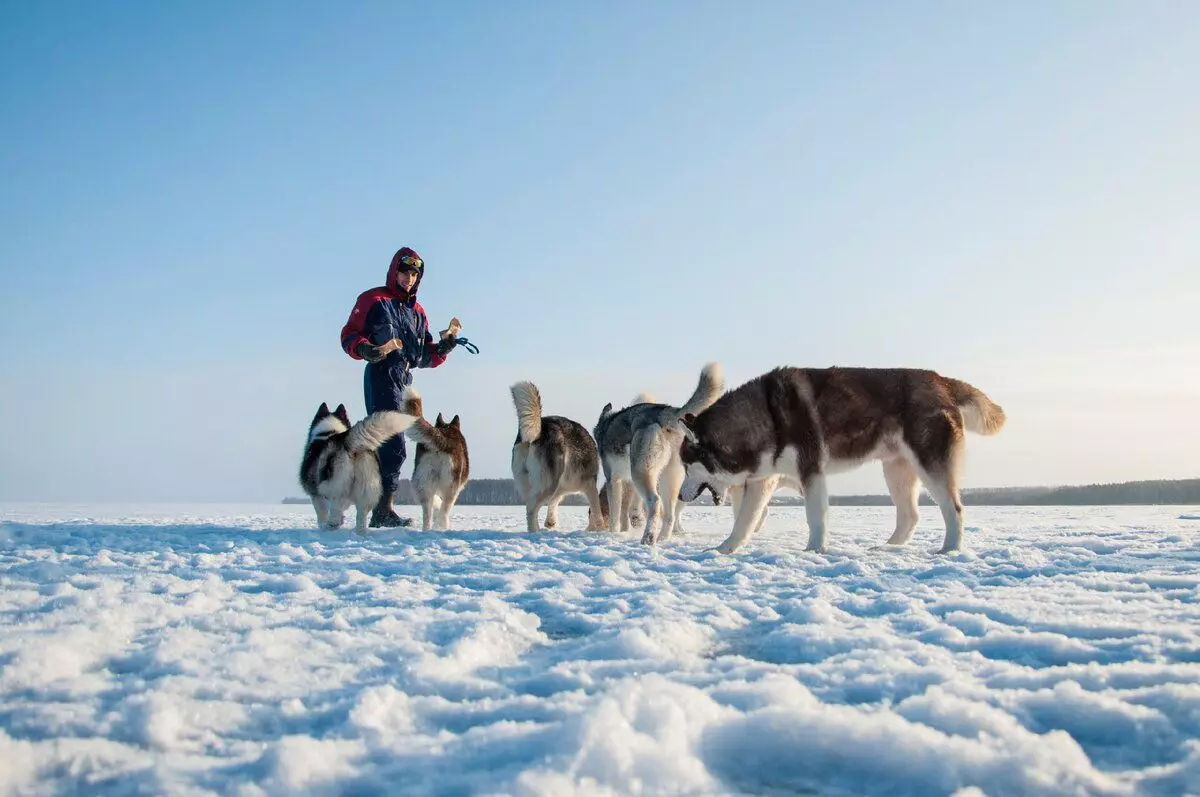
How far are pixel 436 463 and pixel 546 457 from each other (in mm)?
1395

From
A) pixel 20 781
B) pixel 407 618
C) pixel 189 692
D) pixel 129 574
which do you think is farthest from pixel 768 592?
pixel 129 574

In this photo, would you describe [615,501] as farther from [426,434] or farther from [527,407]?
[426,434]

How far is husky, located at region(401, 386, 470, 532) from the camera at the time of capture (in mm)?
9242

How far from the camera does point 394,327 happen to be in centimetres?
1058

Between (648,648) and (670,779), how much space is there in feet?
3.89

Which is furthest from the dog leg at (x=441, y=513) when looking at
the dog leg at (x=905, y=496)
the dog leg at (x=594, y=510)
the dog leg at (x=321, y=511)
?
the dog leg at (x=905, y=496)

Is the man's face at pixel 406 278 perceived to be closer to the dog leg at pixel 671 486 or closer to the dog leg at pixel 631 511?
the dog leg at pixel 631 511

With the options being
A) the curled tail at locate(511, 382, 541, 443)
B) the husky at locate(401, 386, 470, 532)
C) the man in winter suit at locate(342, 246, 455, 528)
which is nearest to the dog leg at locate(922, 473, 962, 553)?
the curled tail at locate(511, 382, 541, 443)

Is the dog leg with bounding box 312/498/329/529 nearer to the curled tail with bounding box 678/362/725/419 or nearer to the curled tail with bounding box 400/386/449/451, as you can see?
the curled tail with bounding box 400/386/449/451

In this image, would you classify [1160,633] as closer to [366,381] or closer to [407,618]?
[407,618]

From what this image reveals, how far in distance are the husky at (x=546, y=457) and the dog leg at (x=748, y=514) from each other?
253 cm

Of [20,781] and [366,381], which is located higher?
[366,381]

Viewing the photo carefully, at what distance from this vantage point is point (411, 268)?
424 inches

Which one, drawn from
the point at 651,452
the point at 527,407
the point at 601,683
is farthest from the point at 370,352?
the point at 601,683
